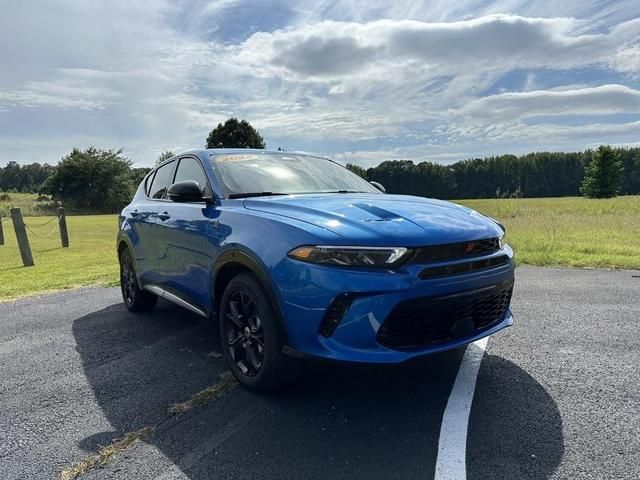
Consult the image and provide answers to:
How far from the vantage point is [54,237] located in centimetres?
1814

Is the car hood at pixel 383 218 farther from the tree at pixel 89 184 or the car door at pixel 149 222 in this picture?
the tree at pixel 89 184

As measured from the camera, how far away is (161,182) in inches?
202

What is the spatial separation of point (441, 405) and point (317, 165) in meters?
2.59

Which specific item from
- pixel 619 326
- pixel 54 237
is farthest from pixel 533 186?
pixel 619 326

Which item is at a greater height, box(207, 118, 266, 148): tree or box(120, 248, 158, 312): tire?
box(207, 118, 266, 148): tree

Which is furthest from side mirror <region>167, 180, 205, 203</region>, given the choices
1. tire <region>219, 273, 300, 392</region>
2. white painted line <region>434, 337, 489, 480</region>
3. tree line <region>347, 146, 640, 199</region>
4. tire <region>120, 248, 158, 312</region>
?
tree line <region>347, 146, 640, 199</region>

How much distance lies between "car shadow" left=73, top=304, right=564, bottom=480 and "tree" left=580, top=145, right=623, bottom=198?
252 feet

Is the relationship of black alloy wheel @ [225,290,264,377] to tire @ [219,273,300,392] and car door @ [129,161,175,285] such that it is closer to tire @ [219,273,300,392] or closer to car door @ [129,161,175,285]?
tire @ [219,273,300,392]

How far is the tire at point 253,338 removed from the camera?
2973 mm

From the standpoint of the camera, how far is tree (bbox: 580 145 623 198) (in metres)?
69.2

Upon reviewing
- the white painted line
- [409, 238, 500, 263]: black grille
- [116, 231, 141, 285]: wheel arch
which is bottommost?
the white painted line

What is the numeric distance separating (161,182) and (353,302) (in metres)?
3.30

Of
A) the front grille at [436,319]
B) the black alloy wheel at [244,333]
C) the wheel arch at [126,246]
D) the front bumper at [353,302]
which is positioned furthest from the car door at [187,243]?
the front grille at [436,319]

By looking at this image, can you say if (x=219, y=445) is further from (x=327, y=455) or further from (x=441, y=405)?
(x=441, y=405)
